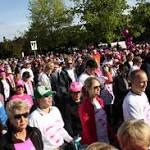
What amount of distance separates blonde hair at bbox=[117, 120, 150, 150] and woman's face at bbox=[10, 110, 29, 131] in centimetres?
170

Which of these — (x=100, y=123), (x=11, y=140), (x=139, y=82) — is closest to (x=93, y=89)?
(x=100, y=123)

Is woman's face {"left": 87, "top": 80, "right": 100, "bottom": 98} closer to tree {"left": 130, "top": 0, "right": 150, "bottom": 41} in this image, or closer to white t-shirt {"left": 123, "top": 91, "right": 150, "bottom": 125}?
white t-shirt {"left": 123, "top": 91, "right": 150, "bottom": 125}

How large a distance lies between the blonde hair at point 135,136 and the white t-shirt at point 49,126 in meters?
2.50

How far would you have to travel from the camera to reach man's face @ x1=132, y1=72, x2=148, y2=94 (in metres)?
6.21

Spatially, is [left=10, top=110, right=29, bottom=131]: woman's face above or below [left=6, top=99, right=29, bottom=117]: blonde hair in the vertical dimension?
below

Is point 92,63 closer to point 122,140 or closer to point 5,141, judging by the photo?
point 5,141

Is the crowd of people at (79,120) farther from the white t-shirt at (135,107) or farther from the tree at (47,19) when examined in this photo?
the tree at (47,19)

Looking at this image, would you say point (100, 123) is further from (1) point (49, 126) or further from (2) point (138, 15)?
(2) point (138, 15)

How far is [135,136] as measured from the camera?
3.72 metres

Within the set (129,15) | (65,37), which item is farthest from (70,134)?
(65,37)

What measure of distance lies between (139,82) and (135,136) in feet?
8.46

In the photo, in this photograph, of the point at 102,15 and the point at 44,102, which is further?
the point at 102,15

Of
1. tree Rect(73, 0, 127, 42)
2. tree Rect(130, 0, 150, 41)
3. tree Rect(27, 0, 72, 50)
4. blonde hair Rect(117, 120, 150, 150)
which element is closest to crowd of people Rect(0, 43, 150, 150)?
blonde hair Rect(117, 120, 150, 150)

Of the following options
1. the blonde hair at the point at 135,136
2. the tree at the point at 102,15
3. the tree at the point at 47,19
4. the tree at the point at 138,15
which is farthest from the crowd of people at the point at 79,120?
the tree at the point at 47,19
